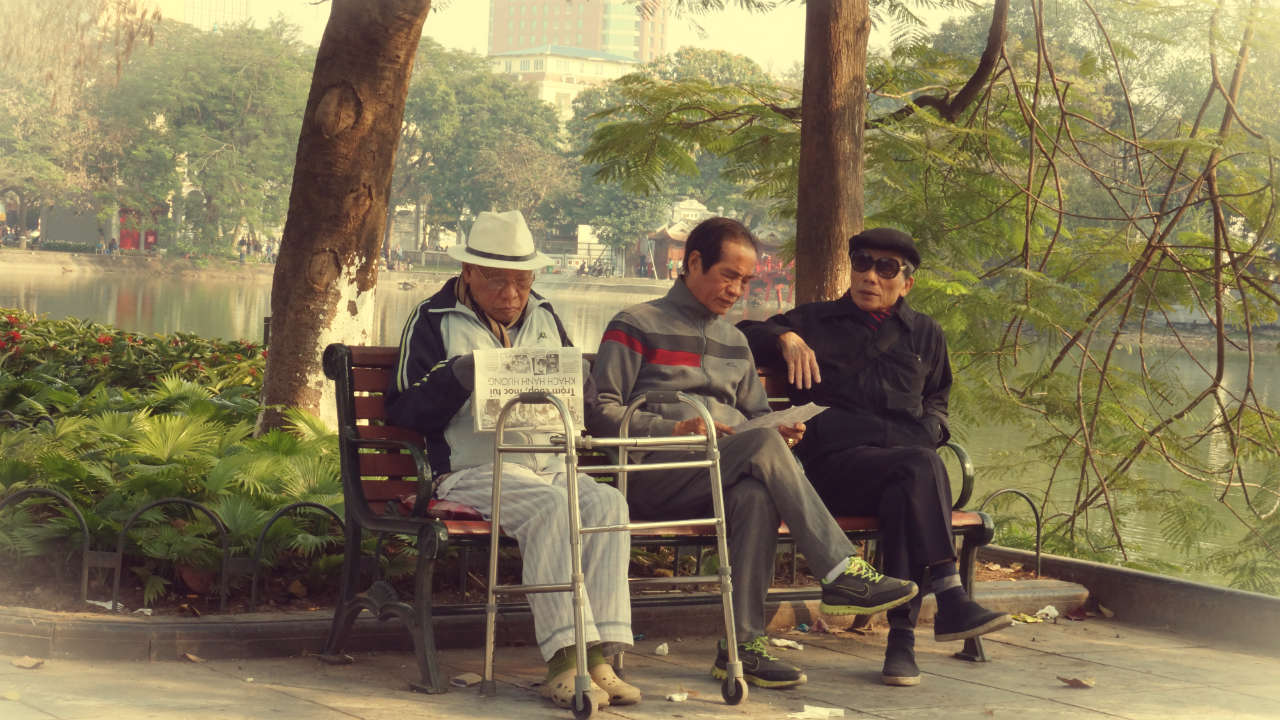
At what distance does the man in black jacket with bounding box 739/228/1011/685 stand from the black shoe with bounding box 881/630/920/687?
0.66ft

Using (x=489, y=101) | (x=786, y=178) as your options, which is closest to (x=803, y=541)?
(x=786, y=178)

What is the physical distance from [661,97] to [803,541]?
13.0 ft

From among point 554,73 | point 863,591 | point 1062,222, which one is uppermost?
point 554,73

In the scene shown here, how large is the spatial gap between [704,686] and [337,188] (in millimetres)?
3248

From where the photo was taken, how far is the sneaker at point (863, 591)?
428 cm

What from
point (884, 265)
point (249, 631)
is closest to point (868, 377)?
point (884, 265)

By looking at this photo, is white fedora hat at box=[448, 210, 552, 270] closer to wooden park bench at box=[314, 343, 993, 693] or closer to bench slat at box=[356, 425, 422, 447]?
wooden park bench at box=[314, 343, 993, 693]

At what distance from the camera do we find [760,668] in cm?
429

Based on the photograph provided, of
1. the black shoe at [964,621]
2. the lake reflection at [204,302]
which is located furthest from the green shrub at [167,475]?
the lake reflection at [204,302]

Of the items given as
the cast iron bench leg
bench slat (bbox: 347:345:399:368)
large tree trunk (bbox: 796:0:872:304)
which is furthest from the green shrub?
large tree trunk (bbox: 796:0:872:304)

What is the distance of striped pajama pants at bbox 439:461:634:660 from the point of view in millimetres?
3939

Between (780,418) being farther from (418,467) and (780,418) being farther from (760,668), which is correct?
(418,467)

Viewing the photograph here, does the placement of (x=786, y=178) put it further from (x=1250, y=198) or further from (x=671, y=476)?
(x=671, y=476)

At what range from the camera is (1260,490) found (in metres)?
7.97
